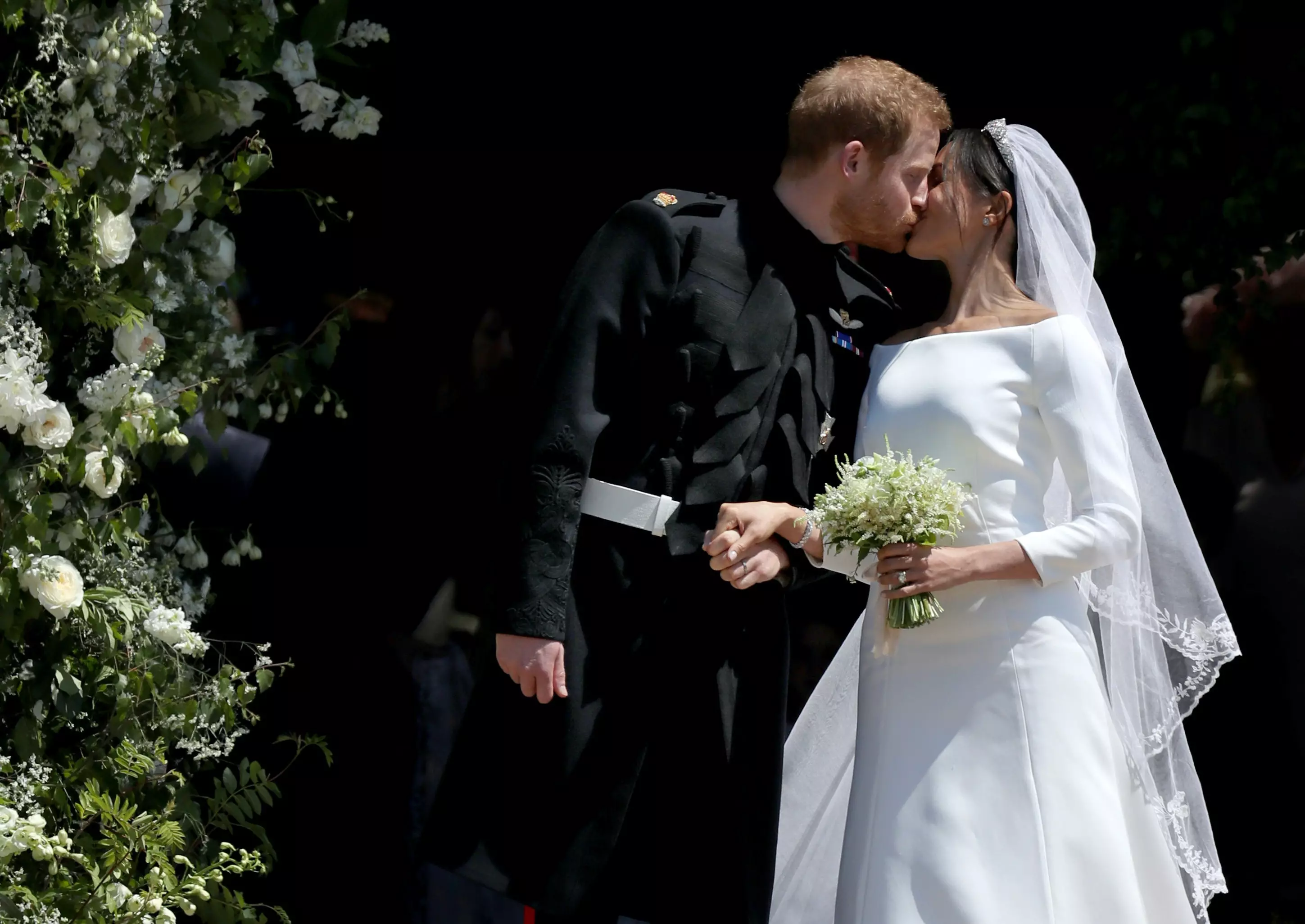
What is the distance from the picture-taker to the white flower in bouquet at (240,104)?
9.86 ft

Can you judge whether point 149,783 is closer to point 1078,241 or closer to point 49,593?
point 49,593

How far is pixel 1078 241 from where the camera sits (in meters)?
3.12

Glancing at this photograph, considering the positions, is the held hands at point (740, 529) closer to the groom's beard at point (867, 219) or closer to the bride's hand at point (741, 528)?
the bride's hand at point (741, 528)

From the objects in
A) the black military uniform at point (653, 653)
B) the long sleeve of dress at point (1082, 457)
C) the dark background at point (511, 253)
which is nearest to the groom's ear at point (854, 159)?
the black military uniform at point (653, 653)

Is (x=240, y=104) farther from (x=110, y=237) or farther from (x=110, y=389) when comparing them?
(x=110, y=389)

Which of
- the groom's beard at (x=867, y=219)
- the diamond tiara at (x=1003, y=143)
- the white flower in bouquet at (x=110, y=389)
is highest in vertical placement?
the diamond tiara at (x=1003, y=143)

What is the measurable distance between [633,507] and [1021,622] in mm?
815

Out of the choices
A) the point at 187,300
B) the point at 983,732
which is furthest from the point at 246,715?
the point at 983,732

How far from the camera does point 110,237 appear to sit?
2.71 m

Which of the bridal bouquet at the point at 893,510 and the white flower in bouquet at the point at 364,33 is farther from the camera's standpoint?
the white flower in bouquet at the point at 364,33

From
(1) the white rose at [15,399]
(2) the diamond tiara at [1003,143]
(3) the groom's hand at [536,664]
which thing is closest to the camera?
(1) the white rose at [15,399]

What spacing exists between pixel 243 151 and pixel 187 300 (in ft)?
1.15

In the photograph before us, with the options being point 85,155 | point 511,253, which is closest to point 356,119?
point 85,155

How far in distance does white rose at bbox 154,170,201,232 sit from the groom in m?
0.85
